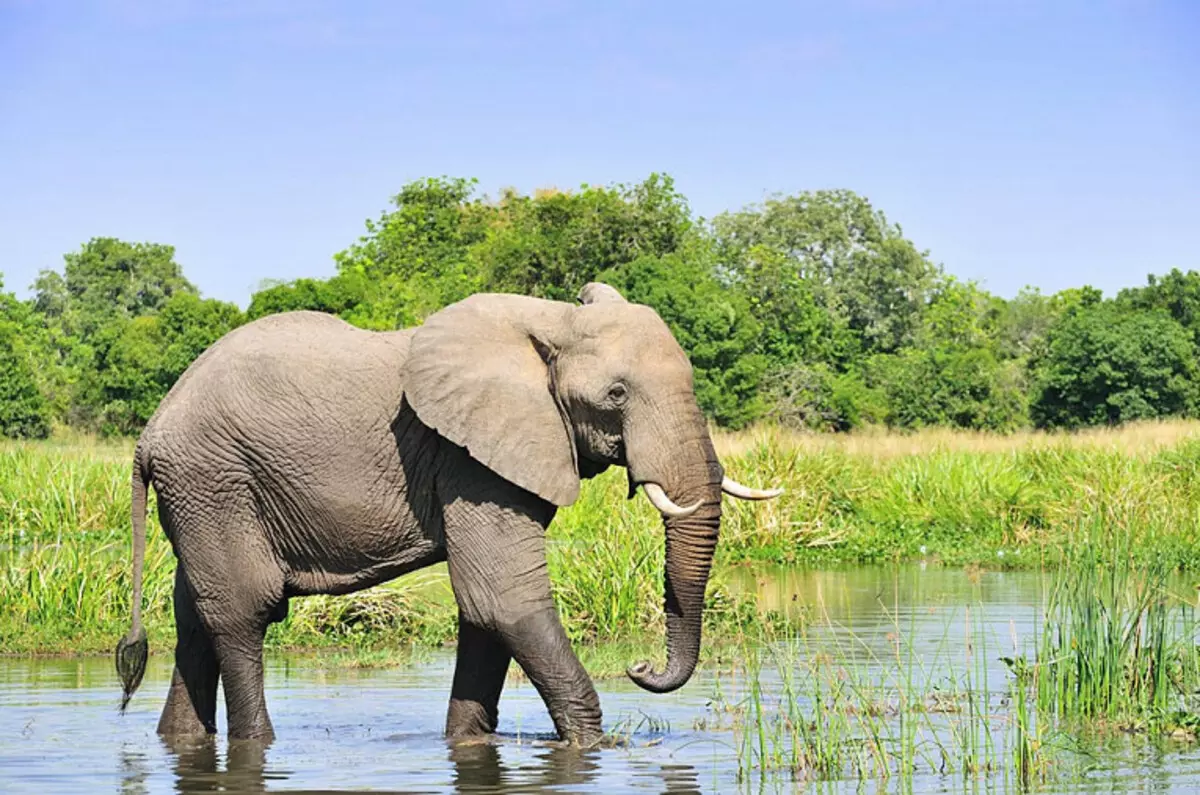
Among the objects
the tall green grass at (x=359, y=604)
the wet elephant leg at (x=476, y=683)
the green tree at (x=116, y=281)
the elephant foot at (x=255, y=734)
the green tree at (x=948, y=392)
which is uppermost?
the green tree at (x=116, y=281)

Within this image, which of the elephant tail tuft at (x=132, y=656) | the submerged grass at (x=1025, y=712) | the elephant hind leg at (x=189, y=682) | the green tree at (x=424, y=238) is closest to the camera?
the submerged grass at (x=1025, y=712)

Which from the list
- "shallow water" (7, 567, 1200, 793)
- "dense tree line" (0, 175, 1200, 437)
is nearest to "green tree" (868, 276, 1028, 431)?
"dense tree line" (0, 175, 1200, 437)

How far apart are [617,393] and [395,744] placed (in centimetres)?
226

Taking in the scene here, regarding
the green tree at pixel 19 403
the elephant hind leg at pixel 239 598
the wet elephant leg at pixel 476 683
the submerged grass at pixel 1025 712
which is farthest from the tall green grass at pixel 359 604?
the green tree at pixel 19 403

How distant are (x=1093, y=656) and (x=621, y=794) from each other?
8.45ft

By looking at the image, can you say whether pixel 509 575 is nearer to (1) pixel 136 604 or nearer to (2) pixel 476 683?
(2) pixel 476 683

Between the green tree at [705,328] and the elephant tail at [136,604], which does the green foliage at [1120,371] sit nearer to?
the green tree at [705,328]

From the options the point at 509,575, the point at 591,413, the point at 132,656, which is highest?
the point at 591,413

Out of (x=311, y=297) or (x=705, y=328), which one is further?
(x=311, y=297)

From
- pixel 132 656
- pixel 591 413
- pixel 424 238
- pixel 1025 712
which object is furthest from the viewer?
pixel 424 238

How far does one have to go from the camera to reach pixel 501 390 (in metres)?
8.80

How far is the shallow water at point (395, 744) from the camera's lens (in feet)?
27.6

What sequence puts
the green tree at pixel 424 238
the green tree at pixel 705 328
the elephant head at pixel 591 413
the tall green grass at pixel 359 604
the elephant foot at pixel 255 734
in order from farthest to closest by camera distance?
the green tree at pixel 424 238, the green tree at pixel 705 328, the tall green grass at pixel 359 604, the elephant foot at pixel 255 734, the elephant head at pixel 591 413

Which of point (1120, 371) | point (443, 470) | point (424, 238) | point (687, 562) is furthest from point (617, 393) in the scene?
point (424, 238)
